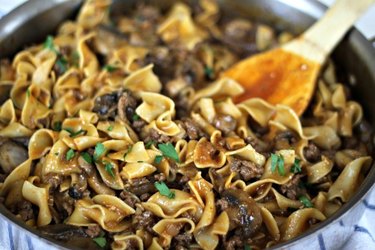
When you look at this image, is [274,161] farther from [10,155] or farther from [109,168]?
[10,155]

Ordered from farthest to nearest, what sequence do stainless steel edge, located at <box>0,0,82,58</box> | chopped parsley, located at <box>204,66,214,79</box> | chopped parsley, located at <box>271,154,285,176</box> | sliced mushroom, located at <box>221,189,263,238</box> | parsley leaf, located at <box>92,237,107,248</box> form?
chopped parsley, located at <box>204,66,214,79</box> → stainless steel edge, located at <box>0,0,82,58</box> → chopped parsley, located at <box>271,154,285,176</box> → sliced mushroom, located at <box>221,189,263,238</box> → parsley leaf, located at <box>92,237,107,248</box>

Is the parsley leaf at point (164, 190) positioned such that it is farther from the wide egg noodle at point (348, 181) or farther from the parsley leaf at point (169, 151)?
the wide egg noodle at point (348, 181)

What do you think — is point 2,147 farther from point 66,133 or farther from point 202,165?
point 202,165

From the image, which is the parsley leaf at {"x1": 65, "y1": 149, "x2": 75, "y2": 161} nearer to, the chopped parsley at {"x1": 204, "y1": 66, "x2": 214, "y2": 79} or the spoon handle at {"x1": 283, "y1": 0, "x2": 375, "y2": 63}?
the chopped parsley at {"x1": 204, "y1": 66, "x2": 214, "y2": 79}

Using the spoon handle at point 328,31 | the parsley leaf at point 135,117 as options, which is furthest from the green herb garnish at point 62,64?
the spoon handle at point 328,31

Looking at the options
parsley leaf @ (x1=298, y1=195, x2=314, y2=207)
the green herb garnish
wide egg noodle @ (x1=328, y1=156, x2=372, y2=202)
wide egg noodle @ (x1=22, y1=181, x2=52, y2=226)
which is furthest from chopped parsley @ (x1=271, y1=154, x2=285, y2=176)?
the green herb garnish

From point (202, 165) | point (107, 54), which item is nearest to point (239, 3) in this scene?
point (107, 54)
